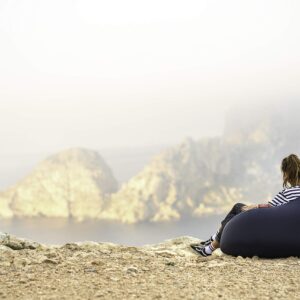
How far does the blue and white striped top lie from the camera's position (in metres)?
9.40

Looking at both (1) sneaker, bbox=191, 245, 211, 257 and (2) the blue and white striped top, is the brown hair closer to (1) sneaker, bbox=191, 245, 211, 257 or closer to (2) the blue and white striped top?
(2) the blue and white striped top

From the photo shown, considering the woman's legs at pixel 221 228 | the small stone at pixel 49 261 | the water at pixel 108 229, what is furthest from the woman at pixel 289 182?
the water at pixel 108 229

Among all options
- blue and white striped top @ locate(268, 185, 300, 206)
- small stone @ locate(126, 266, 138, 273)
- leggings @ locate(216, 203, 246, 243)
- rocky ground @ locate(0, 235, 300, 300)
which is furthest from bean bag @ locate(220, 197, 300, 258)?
small stone @ locate(126, 266, 138, 273)

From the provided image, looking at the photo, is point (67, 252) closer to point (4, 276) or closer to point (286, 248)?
point (4, 276)

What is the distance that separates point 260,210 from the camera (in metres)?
9.41

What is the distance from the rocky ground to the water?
482 ft

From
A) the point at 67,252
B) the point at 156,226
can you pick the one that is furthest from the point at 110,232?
the point at 67,252

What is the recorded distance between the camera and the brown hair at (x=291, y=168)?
9.38 metres

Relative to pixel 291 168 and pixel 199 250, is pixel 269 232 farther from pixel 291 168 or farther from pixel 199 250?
pixel 199 250

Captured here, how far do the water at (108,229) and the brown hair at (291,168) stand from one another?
14625 centimetres

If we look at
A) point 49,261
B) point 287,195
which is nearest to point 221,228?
point 287,195

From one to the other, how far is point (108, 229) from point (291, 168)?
175394 millimetres

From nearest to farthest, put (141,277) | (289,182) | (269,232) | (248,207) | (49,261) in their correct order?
1. (141,277)
2. (49,261)
3. (269,232)
4. (289,182)
5. (248,207)

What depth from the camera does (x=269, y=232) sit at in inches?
363
